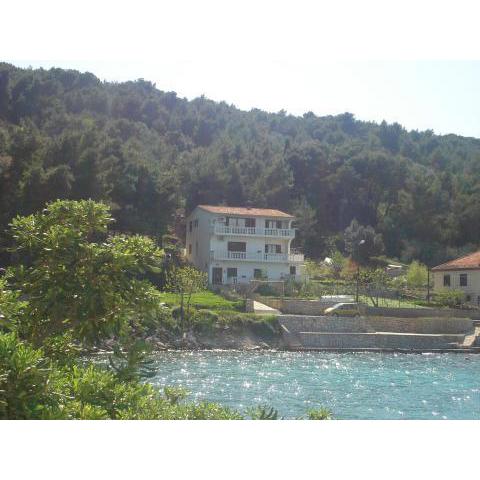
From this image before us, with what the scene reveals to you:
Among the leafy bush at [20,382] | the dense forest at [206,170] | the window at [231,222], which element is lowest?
the leafy bush at [20,382]

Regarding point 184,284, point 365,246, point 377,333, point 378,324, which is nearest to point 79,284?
point 184,284

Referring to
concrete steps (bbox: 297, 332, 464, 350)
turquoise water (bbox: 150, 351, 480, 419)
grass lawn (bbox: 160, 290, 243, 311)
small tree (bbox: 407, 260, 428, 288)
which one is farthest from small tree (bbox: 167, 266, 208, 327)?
small tree (bbox: 407, 260, 428, 288)

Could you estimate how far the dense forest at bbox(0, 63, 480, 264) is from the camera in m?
33.4

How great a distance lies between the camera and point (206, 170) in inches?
2015

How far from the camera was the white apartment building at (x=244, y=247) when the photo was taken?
39.4m

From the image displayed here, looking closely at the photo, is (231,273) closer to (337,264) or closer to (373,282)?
(373,282)

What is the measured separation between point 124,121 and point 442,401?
47.6 meters

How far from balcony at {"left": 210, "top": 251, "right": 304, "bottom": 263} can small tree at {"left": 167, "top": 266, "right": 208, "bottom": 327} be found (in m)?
4.60

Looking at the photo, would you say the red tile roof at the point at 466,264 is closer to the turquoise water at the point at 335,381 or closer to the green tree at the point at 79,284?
the turquoise water at the point at 335,381

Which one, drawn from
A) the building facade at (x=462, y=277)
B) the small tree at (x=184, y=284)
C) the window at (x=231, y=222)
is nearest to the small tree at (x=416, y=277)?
the building facade at (x=462, y=277)

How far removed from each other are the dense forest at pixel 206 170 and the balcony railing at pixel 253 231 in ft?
10.5

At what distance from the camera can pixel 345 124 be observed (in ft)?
285

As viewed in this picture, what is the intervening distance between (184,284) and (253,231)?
10027mm
